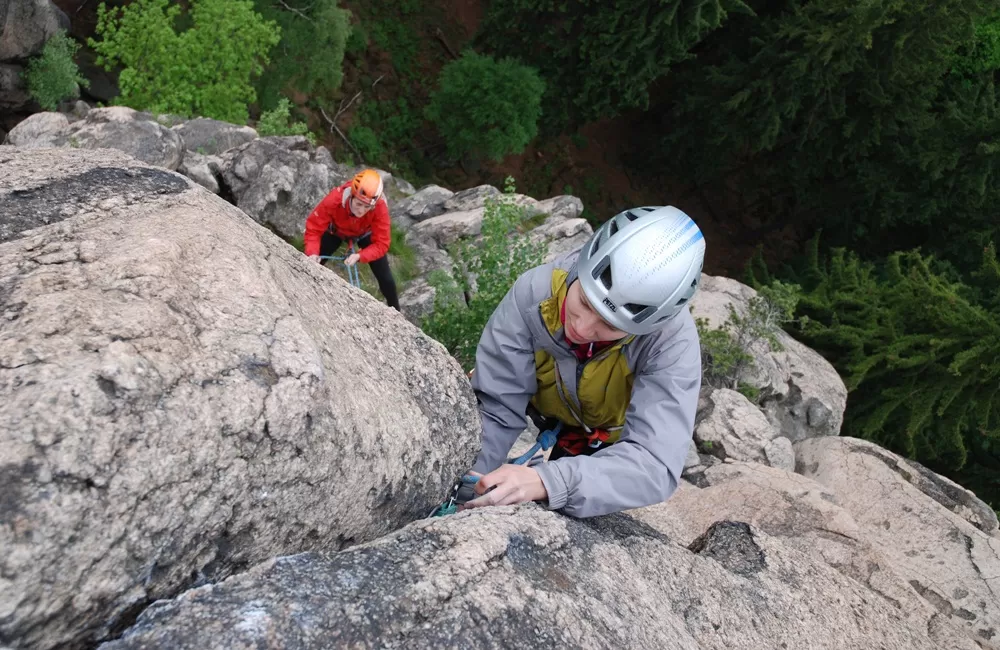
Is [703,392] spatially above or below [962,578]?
below

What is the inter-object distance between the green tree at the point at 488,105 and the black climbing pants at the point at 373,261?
886 cm

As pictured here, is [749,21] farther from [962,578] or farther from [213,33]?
[962,578]

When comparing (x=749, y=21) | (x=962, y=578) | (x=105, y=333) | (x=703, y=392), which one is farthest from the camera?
(x=749, y=21)

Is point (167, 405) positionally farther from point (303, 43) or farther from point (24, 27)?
point (303, 43)

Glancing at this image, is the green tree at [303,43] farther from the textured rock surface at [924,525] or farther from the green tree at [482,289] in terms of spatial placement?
the textured rock surface at [924,525]

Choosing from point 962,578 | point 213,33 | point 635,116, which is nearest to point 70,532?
point 962,578

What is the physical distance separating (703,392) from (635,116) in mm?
16287

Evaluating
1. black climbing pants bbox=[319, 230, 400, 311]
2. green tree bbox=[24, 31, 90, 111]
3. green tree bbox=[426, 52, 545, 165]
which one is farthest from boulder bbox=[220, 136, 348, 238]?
green tree bbox=[426, 52, 545, 165]

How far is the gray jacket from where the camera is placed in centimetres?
273

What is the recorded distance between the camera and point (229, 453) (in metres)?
2.04

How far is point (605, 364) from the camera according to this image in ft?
10.3

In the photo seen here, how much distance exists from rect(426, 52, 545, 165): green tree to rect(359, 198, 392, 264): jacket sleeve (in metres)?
9.35

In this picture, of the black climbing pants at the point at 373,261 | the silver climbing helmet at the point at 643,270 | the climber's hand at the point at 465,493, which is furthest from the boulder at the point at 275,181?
the silver climbing helmet at the point at 643,270

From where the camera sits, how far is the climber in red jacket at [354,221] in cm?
737
